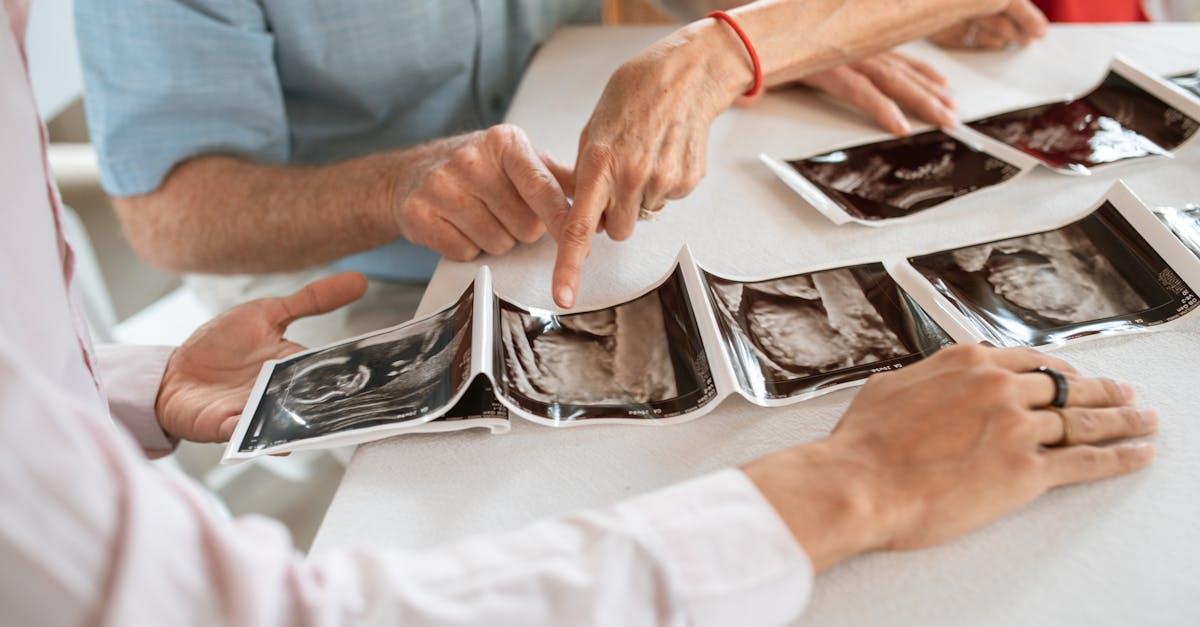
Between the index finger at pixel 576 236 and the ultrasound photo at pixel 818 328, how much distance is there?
138 millimetres

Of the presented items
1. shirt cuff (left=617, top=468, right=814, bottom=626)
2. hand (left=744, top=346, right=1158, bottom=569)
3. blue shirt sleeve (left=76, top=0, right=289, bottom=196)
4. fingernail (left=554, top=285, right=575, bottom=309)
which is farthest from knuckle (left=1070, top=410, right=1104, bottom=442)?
blue shirt sleeve (left=76, top=0, right=289, bottom=196)

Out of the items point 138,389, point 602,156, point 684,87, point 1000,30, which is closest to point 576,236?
point 602,156

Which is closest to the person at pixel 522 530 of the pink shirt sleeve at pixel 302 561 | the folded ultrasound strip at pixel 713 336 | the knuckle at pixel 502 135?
the pink shirt sleeve at pixel 302 561

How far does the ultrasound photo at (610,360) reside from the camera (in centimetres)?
79

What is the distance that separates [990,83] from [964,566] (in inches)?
35.8

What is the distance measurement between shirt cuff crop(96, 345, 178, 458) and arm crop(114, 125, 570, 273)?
9.5 inches

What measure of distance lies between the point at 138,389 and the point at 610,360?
0.60 metres

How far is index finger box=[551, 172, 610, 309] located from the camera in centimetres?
89

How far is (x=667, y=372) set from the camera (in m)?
0.82

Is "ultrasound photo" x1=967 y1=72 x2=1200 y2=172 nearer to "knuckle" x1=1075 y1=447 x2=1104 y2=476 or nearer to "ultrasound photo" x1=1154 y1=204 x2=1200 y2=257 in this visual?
"ultrasound photo" x1=1154 y1=204 x2=1200 y2=257

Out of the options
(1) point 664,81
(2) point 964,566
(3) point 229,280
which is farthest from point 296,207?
(2) point 964,566

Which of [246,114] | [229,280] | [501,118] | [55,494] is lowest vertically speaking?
[229,280]

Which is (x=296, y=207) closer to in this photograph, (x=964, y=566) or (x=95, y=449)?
(x=95, y=449)

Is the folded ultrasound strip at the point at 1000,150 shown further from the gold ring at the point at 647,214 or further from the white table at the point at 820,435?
the gold ring at the point at 647,214
